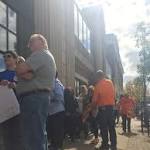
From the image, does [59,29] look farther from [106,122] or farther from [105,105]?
[106,122]

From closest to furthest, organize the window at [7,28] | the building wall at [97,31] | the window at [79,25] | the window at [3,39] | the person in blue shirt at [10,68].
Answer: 1. the person in blue shirt at [10,68]
2. the window at [3,39]
3. the window at [7,28]
4. the window at [79,25]
5. the building wall at [97,31]

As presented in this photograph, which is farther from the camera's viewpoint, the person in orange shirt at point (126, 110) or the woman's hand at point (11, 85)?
the person in orange shirt at point (126, 110)

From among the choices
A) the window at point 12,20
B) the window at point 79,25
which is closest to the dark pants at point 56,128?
the window at point 12,20

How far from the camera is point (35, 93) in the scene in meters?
6.59

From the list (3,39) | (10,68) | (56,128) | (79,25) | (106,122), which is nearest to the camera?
(10,68)

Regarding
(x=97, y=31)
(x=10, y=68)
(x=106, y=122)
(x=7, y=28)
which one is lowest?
(x=106, y=122)

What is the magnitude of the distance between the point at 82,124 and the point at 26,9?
363 cm

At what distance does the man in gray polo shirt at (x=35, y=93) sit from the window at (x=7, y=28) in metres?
6.47

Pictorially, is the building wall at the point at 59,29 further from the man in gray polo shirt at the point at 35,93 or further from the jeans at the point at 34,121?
the jeans at the point at 34,121

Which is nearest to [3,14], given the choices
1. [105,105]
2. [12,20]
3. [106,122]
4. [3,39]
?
[3,39]

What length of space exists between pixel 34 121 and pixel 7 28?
752 cm

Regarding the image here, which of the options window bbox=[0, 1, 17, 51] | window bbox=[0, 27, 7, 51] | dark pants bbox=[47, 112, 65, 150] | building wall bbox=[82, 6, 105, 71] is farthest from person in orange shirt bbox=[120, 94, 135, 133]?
building wall bbox=[82, 6, 105, 71]

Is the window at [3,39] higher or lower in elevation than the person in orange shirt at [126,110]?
higher

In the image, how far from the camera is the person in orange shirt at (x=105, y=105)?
11.2m
